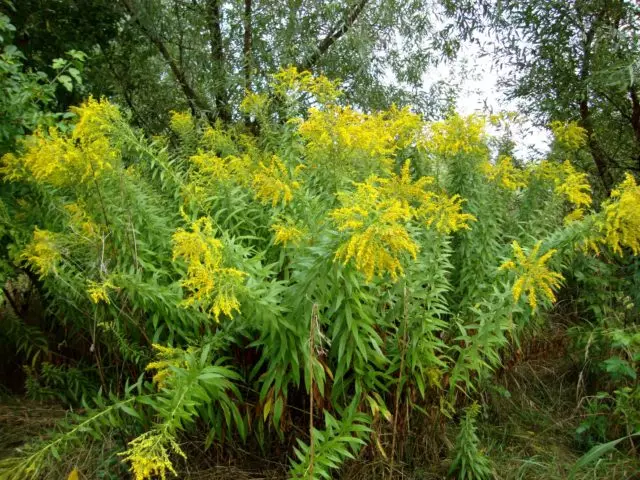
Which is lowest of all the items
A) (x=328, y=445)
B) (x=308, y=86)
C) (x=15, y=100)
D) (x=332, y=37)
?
(x=328, y=445)

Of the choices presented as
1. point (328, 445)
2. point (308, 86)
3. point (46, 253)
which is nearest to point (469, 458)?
point (328, 445)

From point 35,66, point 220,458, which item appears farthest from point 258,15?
point 220,458

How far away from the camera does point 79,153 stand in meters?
2.60

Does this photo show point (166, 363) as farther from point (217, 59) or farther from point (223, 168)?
point (217, 59)

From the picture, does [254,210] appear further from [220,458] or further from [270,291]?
[220,458]

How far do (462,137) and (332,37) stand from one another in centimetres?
286

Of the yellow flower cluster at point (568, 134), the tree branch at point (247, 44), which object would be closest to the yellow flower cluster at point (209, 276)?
the yellow flower cluster at point (568, 134)

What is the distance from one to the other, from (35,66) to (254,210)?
2.62m

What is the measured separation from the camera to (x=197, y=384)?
2.24 m

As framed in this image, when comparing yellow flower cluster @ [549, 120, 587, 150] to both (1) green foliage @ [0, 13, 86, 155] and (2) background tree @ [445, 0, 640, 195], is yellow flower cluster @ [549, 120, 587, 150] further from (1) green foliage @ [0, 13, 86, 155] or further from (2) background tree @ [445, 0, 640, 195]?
(1) green foliage @ [0, 13, 86, 155]

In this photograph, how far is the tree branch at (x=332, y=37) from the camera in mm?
5523

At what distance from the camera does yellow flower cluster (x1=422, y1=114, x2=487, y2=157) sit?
3.57m

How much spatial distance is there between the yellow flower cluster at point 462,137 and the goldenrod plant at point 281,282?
15mm

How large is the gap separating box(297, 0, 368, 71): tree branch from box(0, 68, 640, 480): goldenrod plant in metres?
2.19
